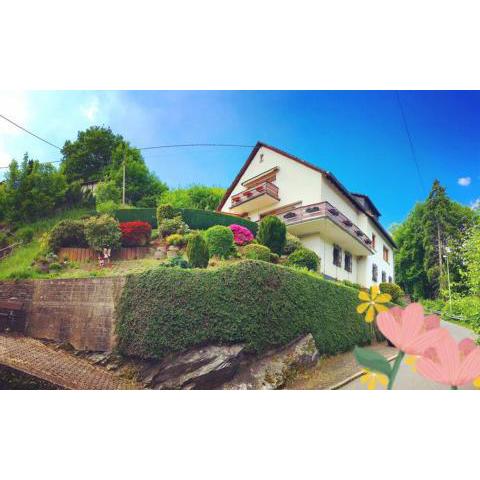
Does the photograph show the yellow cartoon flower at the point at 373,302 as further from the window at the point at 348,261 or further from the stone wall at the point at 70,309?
the window at the point at 348,261

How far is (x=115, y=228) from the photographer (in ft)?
10.2

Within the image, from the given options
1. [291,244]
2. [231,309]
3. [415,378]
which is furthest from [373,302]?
[231,309]

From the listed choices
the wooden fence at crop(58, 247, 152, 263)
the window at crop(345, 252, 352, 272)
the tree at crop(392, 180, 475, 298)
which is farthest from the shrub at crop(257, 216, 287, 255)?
the wooden fence at crop(58, 247, 152, 263)

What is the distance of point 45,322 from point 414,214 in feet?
9.86

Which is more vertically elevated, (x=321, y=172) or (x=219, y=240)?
(x=321, y=172)

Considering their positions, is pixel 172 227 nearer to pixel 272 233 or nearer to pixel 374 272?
pixel 272 233

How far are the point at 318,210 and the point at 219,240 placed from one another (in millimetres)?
937

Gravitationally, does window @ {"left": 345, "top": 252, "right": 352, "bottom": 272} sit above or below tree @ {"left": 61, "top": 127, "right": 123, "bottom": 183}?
below

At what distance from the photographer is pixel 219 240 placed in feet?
11.3

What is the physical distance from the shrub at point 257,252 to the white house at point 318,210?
0.97ft

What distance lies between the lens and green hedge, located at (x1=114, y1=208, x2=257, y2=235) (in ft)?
10.5

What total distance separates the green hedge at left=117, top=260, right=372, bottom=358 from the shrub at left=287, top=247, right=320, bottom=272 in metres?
0.15

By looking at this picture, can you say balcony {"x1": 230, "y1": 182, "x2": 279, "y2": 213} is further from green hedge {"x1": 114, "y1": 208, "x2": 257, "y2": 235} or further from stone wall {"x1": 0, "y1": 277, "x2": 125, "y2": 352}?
stone wall {"x1": 0, "y1": 277, "x2": 125, "y2": 352}
